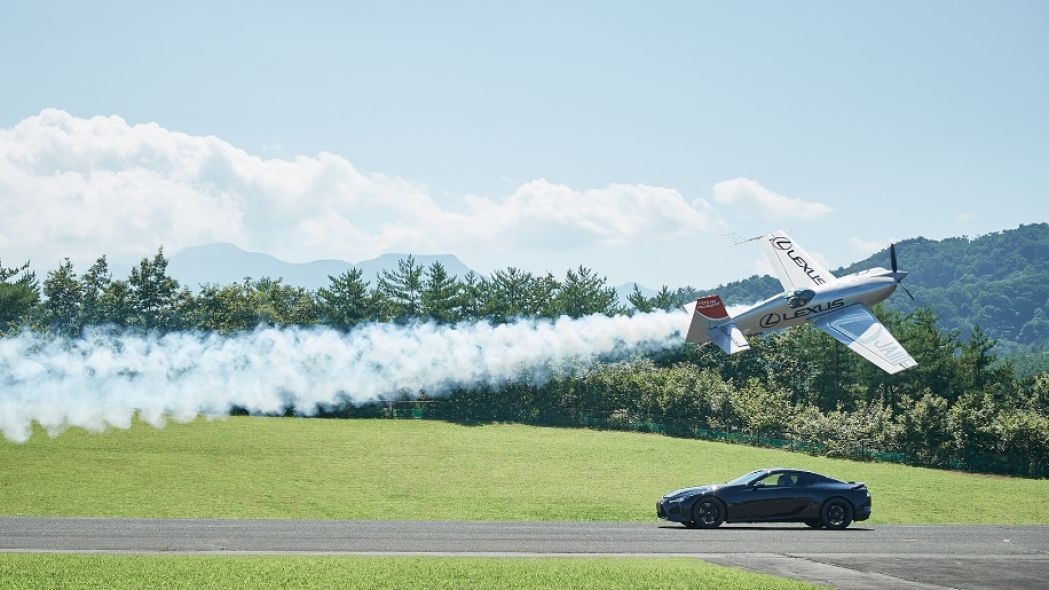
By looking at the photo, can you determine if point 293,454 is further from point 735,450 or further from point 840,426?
point 840,426

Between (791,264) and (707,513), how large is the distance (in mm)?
27550

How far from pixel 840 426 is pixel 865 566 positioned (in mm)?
61268

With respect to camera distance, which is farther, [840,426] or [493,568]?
[840,426]

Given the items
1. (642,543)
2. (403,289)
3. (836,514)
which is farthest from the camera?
(403,289)

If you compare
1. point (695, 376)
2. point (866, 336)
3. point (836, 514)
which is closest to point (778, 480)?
point (836, 514)

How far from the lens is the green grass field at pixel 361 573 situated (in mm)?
20047

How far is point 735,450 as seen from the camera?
80.2 meters

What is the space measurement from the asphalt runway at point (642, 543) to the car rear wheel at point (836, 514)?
401mm

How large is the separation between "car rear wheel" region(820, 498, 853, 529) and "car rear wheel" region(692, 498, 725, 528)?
325 centimetres

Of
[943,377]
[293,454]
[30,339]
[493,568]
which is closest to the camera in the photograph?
[493,568]

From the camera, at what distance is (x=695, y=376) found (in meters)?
93.2

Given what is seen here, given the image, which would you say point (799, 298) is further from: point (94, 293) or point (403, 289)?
point (94, 293)

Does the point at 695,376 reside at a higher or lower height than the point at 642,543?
higher

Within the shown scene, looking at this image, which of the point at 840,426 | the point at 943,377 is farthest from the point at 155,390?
the point at 943,377
